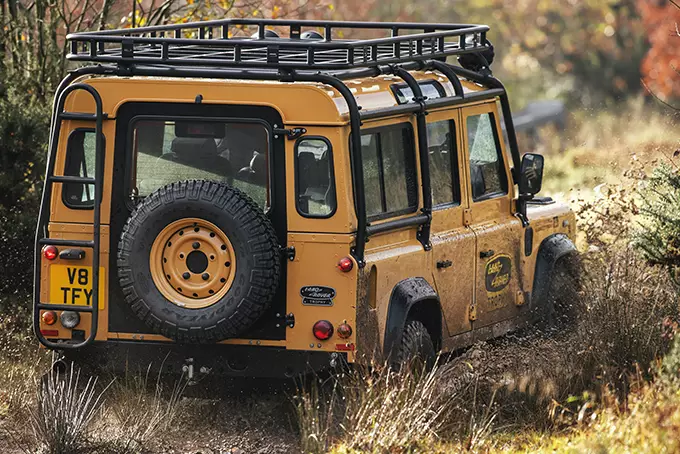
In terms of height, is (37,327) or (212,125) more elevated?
(212,125)

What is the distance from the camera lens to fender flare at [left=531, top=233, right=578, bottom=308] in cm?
997

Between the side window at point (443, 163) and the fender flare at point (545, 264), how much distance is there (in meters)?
1.34

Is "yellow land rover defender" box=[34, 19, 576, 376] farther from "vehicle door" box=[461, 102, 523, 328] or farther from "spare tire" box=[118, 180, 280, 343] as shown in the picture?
"vehicle door" box=[461, 102, 523, 328]

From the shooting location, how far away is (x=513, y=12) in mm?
40000

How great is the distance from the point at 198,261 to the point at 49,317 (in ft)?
3.44

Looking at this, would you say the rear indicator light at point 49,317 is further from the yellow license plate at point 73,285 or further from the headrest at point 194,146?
the headrest at point 194,146

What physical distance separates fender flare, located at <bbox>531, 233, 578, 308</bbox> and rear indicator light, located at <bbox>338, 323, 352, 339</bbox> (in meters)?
2.82

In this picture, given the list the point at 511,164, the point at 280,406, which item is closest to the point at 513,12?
the point at 511,164

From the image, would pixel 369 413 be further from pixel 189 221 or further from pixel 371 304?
pixel 189 221

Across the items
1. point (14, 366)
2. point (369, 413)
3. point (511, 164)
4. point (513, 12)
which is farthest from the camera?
point (513, 12)

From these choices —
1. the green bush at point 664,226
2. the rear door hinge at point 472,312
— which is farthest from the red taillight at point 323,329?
the green bush at point 664,226

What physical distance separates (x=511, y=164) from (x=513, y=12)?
30543mm

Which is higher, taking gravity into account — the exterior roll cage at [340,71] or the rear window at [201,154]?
the exterior roll cage at [340,71]

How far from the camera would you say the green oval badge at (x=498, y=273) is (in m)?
9.26
